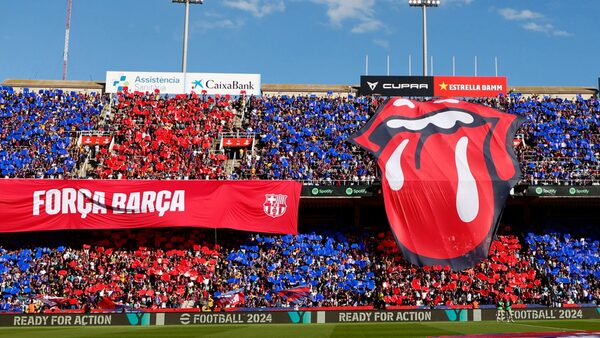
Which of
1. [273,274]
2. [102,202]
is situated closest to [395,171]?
[273,274]

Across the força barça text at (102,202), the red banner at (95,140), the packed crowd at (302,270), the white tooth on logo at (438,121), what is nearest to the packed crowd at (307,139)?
the white tooth on logo at (438,121)

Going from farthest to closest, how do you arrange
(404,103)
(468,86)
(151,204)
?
(468,86)
(404,103)
(151,204)

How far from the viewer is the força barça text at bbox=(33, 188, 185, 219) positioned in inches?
1462

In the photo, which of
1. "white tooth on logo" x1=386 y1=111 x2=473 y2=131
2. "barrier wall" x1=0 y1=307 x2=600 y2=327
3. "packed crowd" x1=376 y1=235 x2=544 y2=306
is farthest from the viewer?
"white tooth on logo" x1=386 y1=111 x2=473 y2=131

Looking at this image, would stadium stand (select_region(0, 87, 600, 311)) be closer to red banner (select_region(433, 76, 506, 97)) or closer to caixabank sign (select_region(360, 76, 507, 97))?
red banner (select_region(433, 76, 506, 97))

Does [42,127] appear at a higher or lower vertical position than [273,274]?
higher

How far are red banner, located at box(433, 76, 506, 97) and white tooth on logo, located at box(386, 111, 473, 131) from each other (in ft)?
53.5

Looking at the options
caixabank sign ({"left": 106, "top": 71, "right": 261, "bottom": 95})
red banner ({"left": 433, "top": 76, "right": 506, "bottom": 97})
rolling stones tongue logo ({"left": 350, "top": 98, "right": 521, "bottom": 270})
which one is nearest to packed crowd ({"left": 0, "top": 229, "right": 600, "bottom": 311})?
rolling stones tongue logo ({"left": 350, "top": 98, "right": 521, "bottom": 270})

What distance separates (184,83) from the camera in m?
53.3

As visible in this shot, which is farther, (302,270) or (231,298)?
(302,270)

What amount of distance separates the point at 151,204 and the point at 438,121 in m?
20.1

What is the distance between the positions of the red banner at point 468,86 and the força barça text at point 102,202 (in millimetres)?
29005

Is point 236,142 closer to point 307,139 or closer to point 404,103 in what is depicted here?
point 307,139

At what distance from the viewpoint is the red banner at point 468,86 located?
54.2 metres
